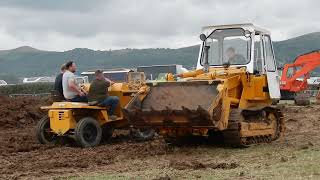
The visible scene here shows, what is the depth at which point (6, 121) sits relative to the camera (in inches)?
792

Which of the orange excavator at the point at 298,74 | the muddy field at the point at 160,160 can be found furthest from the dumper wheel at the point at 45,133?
the orange excavator at the point at 298,74

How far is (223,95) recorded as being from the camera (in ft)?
38.7

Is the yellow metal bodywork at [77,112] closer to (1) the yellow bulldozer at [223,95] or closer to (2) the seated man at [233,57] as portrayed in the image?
(1) the yellow bulldozer at [223,95]

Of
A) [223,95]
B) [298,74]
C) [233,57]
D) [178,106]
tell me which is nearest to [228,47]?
[233,57]

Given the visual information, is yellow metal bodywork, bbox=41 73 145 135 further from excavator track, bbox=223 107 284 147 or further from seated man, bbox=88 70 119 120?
excavator track, bbox=223 107 284 147

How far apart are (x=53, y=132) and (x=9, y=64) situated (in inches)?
5075

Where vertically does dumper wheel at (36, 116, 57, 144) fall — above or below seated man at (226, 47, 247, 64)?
below

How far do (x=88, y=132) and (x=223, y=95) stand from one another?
3.57 metres

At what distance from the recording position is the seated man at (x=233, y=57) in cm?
1350

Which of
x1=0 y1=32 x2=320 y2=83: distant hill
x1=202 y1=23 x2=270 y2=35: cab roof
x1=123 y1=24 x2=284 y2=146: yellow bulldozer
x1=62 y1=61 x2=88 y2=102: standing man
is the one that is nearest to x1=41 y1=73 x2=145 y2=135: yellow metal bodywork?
x1=62 y1=61 x2=88 y2=102: standing man

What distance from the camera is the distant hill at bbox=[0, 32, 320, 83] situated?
344ft

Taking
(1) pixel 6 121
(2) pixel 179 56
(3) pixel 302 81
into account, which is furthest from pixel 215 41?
Result: (2) pixel 179 56

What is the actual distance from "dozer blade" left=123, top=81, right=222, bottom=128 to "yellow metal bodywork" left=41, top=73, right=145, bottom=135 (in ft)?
5.75

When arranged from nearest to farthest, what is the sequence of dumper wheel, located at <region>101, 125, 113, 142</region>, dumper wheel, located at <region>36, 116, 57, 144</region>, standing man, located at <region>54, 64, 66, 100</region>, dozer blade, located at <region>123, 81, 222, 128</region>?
dozer blade, located at <region>123, 81, 222, 128</region>
dumper wheel, located at <region>36, 116, 57, 144</region>
standing man, located at <region>54, 64, 66, 100</region>
dumper wheel, located at <region>101, 125, 113, 142</region>
